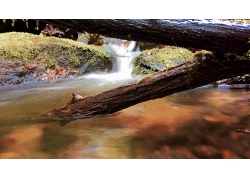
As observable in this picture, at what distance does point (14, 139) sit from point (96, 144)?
0.89 m

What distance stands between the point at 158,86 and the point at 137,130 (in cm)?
59

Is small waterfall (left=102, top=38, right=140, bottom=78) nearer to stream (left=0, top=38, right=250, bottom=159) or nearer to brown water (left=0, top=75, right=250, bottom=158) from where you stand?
stream (left=0, top=38, right=250, bottom=159)

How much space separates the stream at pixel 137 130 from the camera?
2.14 metres

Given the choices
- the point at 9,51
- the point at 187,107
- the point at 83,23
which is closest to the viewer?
the point at 83,23

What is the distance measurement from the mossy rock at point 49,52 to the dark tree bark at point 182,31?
425 cm

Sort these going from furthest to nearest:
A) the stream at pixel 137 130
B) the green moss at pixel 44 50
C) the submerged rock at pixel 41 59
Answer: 1. the green moss at pixel 44 50
2. the submerged rock at pixel 41 59
3. the stream at pixel 137 130

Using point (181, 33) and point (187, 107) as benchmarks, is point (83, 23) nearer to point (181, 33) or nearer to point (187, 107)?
point (181, 33)

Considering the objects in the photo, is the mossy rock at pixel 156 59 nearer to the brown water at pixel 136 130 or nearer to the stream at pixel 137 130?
the stream at pixel 137 130

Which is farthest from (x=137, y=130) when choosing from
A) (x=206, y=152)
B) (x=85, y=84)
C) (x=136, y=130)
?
(x=85, y=84)

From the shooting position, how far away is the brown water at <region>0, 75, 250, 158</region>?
7.04 ft

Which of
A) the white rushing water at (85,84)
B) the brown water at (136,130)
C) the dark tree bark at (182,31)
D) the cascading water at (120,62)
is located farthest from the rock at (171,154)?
the cascading water at (120,62)

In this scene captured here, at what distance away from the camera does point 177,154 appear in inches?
82.9

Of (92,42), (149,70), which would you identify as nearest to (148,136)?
(149,70)

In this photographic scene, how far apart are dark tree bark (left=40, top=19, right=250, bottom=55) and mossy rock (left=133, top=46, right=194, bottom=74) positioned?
Result: 15.4ft
